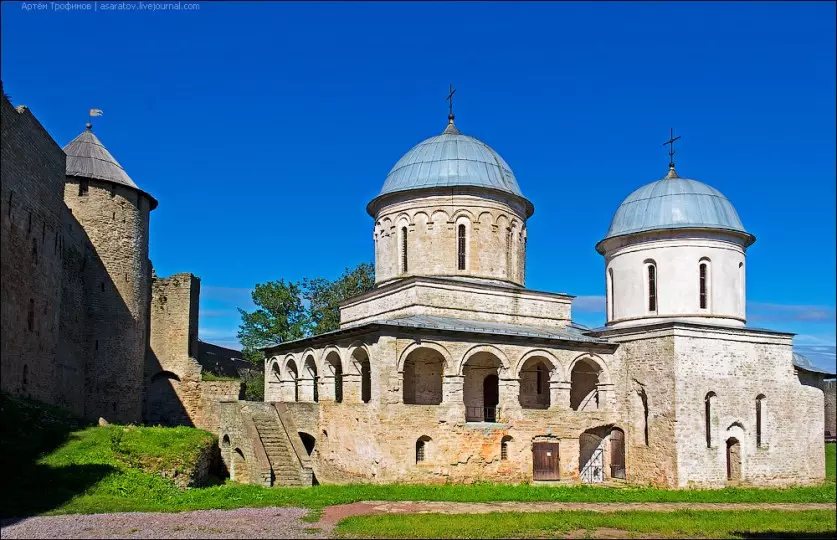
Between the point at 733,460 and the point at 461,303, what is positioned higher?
the point at 461,303

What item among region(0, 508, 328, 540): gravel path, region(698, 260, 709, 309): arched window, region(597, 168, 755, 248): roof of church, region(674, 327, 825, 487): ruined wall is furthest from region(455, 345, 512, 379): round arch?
region(0, 508, 328, 540): gravel path

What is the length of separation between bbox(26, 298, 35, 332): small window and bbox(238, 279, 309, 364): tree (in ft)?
49.6

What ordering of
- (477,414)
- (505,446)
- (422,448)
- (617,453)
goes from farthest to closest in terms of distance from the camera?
(617,453) → (477,414) → (505,446) → (422,448)

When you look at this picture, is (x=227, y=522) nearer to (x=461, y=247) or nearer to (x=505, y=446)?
(x=505, y=446)

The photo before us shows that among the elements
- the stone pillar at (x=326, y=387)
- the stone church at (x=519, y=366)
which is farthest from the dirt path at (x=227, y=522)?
the stone pillar at (x=326, y=387)

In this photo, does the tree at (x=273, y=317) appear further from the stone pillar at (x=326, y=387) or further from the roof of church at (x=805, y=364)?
the roof of church at (x=805, y=364)

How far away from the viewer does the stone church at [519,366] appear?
66.9 feet

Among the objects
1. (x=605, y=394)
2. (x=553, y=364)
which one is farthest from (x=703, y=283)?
(x=553, y=364)

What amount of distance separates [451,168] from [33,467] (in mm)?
14637

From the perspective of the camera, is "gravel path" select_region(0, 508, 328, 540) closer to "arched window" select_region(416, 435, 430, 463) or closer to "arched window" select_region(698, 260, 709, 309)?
"arched window" select_region(416, 435, 430, 463)

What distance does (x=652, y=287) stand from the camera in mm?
24047

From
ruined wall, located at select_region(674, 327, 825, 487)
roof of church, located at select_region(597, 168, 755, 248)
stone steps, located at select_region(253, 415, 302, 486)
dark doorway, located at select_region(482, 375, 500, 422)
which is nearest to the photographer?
stone steps, located at select_region(253, 415, 302, 486)

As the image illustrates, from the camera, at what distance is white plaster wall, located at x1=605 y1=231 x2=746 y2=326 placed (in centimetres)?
2331

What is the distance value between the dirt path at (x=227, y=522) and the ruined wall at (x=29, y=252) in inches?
255
